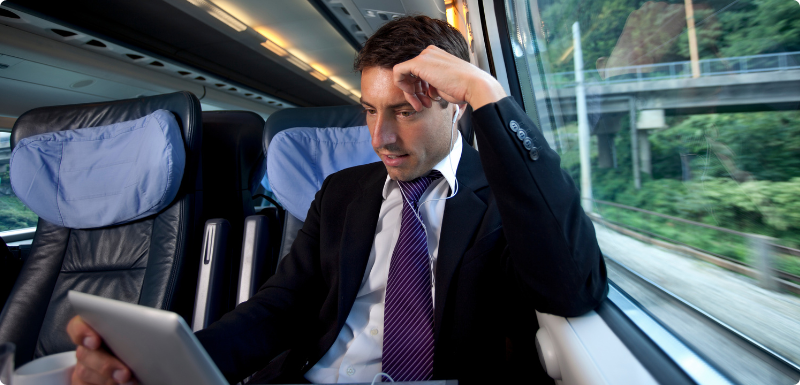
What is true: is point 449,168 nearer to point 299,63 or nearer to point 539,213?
point 539,213

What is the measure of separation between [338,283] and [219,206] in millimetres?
1432

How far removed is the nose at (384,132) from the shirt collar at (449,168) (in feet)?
0.57

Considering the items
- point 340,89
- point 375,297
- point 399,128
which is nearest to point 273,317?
point 375,297

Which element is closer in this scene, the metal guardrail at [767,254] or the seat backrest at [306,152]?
the metal guardrail at [767,254]

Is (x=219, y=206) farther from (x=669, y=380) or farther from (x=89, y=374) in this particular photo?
(x=669, y=380)

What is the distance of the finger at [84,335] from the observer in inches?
29.1

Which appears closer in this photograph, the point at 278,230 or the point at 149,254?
the point at 149,254

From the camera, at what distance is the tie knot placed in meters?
1.17

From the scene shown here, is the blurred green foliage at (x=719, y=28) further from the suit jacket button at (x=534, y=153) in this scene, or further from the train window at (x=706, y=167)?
the suit jacket button at (x=534, y=153)

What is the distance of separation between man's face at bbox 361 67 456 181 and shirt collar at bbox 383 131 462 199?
36 millimetres

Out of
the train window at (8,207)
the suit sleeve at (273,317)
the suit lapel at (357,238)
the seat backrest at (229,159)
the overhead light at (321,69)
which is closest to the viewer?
the suit sleeve at (273,317)

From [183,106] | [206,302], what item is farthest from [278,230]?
[183,106]

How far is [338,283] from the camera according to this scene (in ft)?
3.90

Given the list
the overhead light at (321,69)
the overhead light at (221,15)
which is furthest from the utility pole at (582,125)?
the overhead light at (321,69)
